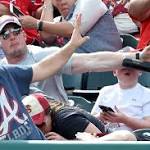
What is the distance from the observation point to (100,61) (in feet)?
12.5

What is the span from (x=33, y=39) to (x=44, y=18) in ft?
0.72

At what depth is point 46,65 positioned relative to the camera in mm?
3381

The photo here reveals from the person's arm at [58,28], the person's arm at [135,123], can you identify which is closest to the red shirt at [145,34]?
the person's arm at [58,28]

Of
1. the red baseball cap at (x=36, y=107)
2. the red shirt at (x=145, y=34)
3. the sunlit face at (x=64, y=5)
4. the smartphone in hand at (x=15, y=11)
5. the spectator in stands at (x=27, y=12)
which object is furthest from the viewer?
the spectator in stands at (x=27, y=12)

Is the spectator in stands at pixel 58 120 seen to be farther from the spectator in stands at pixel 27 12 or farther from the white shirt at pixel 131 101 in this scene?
the spectator in stands at pixel 27 12

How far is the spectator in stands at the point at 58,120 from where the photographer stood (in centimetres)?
325

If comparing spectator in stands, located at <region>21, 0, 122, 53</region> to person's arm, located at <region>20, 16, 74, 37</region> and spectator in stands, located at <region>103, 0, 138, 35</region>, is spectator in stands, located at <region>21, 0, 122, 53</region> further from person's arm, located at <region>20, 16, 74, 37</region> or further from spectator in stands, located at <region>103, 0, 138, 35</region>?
spectator in stands, located at <region>103, 0, 138, 35</region>

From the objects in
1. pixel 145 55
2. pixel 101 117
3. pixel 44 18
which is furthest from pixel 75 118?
pixel 44 18

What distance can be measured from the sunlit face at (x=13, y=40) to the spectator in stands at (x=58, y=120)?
673 millimetres

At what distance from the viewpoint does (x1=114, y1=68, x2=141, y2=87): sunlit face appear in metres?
3.73

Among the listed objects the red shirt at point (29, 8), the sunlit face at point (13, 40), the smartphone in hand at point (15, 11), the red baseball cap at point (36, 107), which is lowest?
the red shirt at point (29, 8)

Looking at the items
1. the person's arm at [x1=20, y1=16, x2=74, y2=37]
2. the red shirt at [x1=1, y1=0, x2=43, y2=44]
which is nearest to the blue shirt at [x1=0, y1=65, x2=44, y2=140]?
the person's arm at [x1=20, y1=16, x2=74, y2=37]

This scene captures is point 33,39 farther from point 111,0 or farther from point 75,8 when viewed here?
point 111,0

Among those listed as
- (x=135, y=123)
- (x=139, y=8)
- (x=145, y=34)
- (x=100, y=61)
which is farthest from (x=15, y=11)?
(x=135, y=123)
